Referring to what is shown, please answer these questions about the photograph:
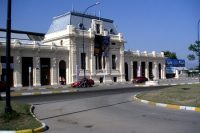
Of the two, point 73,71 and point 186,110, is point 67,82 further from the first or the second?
point 186,110

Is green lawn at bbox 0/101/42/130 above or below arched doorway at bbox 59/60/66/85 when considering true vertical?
below

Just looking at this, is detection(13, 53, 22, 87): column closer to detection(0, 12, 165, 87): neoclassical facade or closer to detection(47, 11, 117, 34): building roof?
detection(0, 12, 165, 87): neoclassical facade

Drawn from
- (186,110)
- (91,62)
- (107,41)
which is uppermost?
(107,41)

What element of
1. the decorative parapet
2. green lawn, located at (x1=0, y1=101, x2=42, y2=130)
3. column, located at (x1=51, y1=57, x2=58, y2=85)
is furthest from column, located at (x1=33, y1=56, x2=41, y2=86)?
green lawn, located at (x1=0, y1=101, x2=42, y2=130)

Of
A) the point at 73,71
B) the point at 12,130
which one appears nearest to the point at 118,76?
the point at 73,71

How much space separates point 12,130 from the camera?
1023 cm

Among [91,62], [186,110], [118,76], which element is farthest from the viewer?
[118,76]

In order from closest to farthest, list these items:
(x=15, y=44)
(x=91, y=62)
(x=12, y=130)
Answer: (x=12, y=130) → (x=15, y=44) → (x=91, y=62)

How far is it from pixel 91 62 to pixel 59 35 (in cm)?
771

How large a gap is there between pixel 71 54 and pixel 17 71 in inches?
445

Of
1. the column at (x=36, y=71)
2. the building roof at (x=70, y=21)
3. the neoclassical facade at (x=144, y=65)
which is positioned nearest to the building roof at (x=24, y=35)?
the building roof at (x=70, y=21)

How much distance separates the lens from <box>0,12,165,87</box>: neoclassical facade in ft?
172

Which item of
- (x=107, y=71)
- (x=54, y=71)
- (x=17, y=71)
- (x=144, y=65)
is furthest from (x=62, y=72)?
(x=144, y=65)

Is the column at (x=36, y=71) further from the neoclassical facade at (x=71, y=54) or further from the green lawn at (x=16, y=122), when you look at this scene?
the green lawn at (x=16, y=122)
